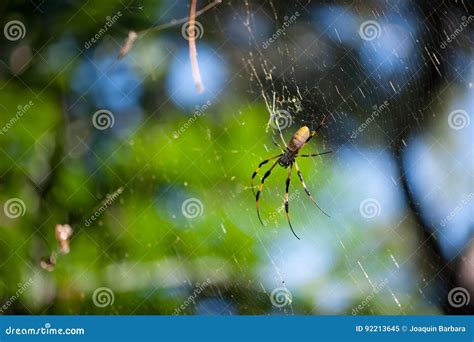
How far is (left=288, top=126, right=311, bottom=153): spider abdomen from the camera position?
3.99 metres

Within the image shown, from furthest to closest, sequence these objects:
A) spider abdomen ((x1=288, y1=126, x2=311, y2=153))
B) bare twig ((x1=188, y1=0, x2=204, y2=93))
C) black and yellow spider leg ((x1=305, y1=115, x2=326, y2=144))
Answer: black and yellow spider leg ((x1=305, y1=115, x2=326, y2=144)) → spider abdomen ((x1=288, y1=126, x2=311, y2=153)) → bare twig ((x1=188, y1=0, x2=204, y2=93))

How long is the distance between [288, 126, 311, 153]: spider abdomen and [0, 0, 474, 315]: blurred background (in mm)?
120

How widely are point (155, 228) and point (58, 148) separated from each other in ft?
2.51

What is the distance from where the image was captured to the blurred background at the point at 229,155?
378 centimetres

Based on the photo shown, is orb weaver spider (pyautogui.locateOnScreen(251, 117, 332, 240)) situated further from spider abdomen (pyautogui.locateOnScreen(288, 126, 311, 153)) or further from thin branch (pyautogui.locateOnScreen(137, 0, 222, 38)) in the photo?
thin branch (pyautogui.locateOnScreen(137, 0, 222, 38))

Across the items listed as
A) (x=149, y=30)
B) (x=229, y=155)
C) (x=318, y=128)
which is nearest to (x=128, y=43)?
(x=149, y=30)

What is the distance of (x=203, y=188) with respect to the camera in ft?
13.2

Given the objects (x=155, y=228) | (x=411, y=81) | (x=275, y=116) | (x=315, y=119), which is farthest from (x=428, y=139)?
(x=155, y=228)

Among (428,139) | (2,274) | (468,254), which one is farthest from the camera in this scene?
(428,139)

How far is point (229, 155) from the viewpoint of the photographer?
13.0 ft

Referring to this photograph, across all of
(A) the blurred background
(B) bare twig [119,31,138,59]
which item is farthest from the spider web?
(B) bare twig [119,31,138,59]

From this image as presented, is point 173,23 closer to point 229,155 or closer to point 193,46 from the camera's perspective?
point 193,46

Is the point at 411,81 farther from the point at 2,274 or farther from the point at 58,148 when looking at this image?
the point at 2,274

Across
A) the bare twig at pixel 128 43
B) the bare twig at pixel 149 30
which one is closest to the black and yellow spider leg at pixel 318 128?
the bare twig at pixel 149 30
